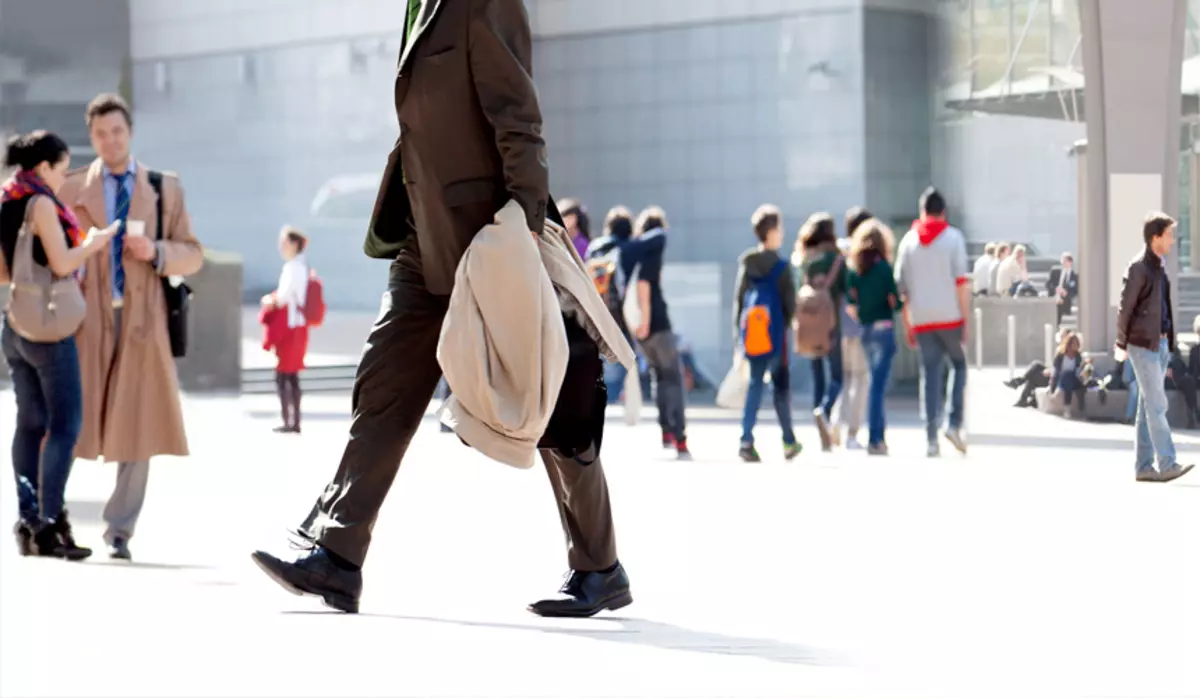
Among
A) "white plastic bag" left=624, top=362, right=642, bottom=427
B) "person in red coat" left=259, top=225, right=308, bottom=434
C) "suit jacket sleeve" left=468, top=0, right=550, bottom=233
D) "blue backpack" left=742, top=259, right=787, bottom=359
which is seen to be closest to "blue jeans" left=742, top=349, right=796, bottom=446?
"blue backpack" left=742, top=259, right=787, bottom=359

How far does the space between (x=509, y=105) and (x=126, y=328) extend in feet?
9.13

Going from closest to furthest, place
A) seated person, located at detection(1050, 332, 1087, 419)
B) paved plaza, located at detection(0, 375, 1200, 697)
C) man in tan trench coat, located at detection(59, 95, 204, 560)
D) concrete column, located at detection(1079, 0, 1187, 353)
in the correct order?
1. paved plaza, located at detection(0, 375, 1200, 697)
2. man in tan trench coat, located at detection(59, 95, 204, 560)
3. concrete column, located at detection(1079, 0, 1187, 353)
4. seated person, located at detection(1050, 332, 1087, 419)

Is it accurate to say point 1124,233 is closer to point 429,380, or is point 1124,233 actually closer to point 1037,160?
point 1037,160

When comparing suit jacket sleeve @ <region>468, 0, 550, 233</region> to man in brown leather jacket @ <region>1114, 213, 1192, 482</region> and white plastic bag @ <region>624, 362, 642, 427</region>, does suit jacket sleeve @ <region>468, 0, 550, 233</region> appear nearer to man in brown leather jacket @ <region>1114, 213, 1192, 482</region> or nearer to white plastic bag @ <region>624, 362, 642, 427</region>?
man in brown leather jacket @ <region>1114, 213, 1192, 482</region>

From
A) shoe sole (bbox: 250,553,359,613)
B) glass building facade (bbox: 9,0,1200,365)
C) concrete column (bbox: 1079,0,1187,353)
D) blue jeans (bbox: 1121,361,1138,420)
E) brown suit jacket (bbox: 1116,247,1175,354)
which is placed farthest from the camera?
glass building facade (bbox: 9,0,1200,365)

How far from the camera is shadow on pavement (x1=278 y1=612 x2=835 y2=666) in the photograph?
633 cm

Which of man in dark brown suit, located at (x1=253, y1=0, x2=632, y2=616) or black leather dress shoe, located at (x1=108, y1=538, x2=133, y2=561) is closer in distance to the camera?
man in dark brown suit, located at (x1=253, y1=0, x2=632, y2=616)

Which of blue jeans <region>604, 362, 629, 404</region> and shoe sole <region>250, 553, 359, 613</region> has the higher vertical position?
shoe sole <region>250, 553, 359, 613</region>

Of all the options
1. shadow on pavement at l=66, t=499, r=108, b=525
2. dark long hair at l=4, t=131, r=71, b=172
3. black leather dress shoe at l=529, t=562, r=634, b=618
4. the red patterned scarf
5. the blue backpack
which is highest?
dark long hair at l=4, t=131, r=71, b=172

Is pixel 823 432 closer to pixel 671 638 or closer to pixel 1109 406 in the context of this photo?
pixel 1109 406

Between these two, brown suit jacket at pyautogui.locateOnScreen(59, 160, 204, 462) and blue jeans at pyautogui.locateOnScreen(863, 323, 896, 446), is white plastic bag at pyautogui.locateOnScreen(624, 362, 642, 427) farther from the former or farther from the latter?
brown suit jacket at pyautogui.locateOnScreen(59, 160, 204, 462)

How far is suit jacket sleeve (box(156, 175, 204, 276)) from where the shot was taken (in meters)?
8.76

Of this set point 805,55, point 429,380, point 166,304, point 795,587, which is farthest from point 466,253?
point 805,55

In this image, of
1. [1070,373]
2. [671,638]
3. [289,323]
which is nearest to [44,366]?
[671,638]
